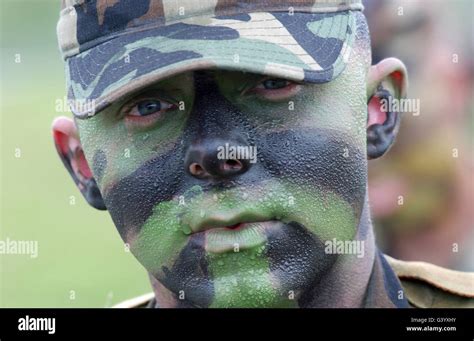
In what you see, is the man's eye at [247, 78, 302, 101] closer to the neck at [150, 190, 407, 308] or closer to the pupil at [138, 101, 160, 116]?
the pupil at [138, 101, 160, 116]

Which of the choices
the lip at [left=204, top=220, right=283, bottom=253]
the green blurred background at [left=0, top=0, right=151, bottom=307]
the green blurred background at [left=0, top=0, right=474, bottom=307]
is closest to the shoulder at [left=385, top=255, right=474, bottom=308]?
the lip at [left=204, top=220, right=283, bottom=253]

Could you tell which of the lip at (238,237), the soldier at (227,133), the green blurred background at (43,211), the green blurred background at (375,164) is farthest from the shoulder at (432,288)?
the green blurred background at (43,211)

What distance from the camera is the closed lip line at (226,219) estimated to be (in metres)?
1.85

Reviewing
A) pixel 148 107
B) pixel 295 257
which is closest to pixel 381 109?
pixel 295 257

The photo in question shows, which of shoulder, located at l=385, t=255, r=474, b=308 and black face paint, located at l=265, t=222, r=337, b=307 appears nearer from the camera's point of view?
black face paint, located at l=265, t=222, r=337, b=307

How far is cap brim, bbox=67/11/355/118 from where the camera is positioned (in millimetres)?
1781

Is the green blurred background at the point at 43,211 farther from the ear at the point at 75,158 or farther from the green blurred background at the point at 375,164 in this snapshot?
the ear at the point at 75,158

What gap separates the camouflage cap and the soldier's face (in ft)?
0.19

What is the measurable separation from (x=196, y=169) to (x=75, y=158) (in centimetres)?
38

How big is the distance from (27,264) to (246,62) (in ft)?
7.42

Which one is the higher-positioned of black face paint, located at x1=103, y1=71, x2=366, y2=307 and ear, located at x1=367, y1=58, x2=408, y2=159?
ear, located at x1=367, y1=58, x2=408, y2=159

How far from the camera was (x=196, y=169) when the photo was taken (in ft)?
6.09
